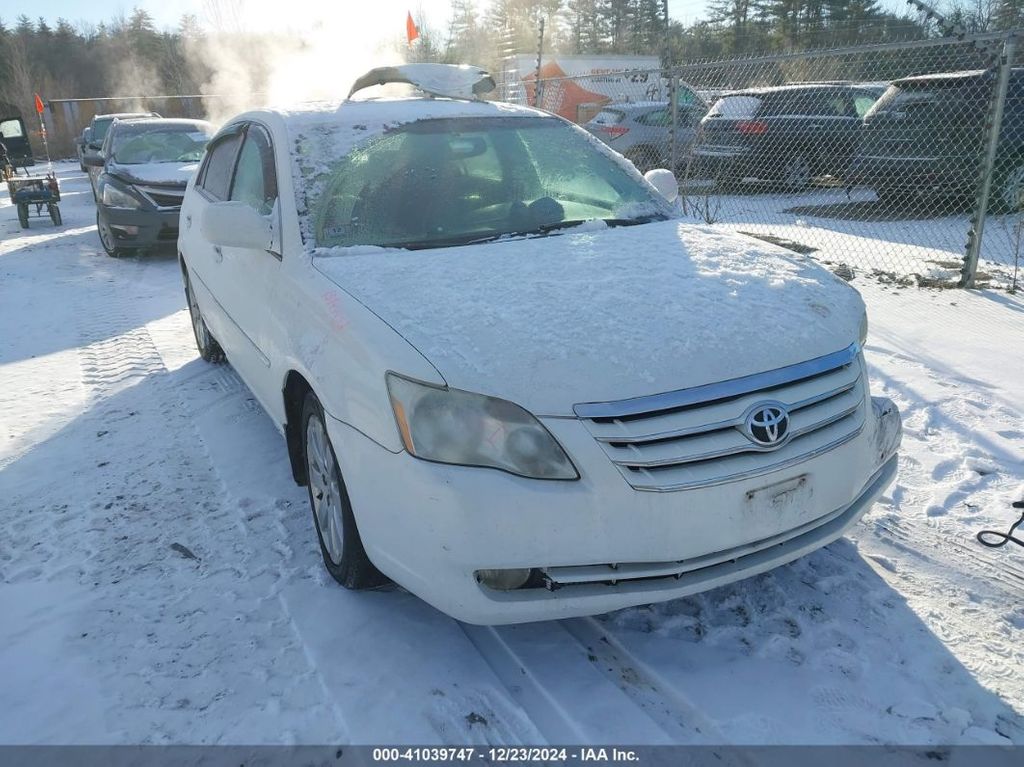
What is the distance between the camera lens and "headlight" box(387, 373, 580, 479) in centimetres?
205

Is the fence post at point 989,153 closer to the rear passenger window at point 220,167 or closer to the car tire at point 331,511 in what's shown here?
the rear passenger window at point 220,167

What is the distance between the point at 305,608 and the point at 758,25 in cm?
4596

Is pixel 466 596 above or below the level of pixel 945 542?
above

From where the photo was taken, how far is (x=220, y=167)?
4.43 m

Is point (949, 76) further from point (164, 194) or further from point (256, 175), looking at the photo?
point (164, 194)

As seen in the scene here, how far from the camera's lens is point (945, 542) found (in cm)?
292

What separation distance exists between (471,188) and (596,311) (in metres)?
1.23

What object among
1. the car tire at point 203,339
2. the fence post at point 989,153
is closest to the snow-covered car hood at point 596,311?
the car tire at point 203,339

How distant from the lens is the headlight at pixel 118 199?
904 cm

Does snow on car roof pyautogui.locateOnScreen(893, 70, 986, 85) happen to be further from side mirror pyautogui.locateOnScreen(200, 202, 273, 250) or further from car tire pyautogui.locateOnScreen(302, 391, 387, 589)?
car tire pyautogui.locateOnScreen(302, 391, 387, 589)

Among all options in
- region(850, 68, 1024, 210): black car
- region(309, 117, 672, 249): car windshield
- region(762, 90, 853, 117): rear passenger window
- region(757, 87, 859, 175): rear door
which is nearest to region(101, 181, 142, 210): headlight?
region(309, 117, 672, 249): car windshield

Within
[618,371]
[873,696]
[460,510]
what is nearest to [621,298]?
[618,371]

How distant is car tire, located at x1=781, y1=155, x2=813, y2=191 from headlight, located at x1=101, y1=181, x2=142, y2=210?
28.7 ft
